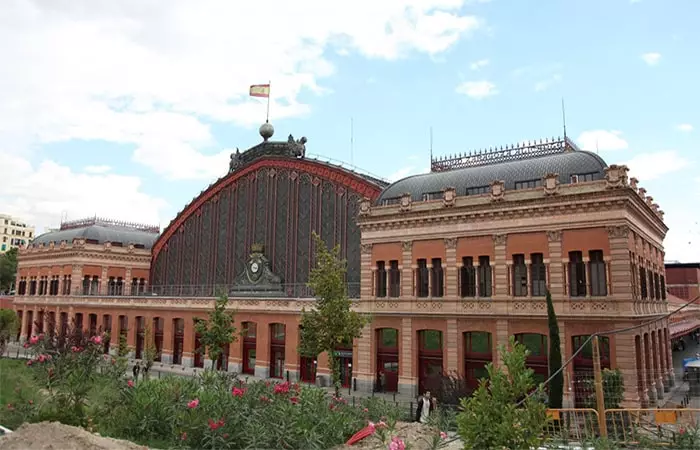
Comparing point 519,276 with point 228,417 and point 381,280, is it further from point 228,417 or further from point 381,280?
point 228,417

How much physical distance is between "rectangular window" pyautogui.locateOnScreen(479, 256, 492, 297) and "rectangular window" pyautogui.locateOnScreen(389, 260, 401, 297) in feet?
21.9

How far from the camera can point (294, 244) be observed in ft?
183

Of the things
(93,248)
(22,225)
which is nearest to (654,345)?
(93,248)

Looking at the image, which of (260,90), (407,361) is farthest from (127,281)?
(407,361)

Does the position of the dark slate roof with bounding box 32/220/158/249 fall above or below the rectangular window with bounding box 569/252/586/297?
above

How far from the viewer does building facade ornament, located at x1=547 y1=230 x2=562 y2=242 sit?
113 feet

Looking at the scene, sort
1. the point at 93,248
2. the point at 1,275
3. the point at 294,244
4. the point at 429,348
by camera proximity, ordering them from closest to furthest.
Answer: the point at 429,348 < the point at 294,244 < the point at 93,248 < the point at 1,275

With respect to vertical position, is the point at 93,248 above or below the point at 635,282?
above

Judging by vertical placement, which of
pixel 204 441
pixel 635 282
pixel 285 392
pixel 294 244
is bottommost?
pixel 204 441

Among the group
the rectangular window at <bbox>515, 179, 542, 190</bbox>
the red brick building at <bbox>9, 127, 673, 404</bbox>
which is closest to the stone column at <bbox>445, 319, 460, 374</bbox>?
the red brick building at <bbox>9, 127, 673, 404</bbox>

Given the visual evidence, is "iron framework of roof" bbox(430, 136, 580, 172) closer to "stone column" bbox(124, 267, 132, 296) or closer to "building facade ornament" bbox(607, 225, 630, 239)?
"building facade ornament" bbox(607, 225, 630, 239)

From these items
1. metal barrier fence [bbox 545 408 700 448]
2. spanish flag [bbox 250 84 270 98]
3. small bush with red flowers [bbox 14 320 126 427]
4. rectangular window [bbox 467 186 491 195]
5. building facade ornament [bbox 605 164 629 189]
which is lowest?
metal barrier fence [bbox 545 408 700 448]

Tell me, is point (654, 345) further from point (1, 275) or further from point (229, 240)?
point (1, 275)

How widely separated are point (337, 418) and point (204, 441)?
4.61 meters
